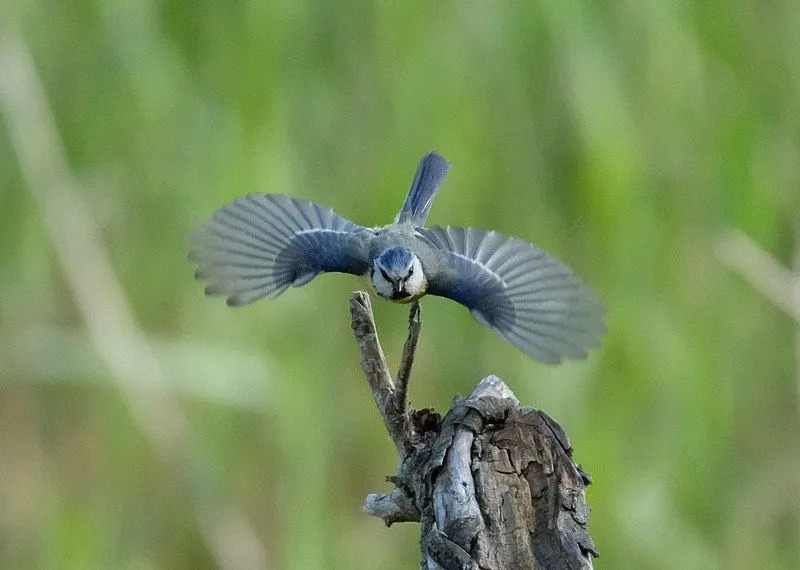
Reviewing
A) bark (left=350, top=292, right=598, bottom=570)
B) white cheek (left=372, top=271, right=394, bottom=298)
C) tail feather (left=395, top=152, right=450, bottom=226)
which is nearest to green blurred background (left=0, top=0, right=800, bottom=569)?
tail feather (left=395, top=152, right=450, bottom=226)

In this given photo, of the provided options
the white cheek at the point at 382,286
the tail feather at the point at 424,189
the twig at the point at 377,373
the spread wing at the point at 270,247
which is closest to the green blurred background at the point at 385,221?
the tail feather at the point at 424,189

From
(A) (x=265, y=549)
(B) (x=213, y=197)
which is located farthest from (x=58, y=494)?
(B) (x=213, y=197)

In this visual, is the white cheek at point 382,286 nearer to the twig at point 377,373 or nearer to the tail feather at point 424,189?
the twig at point 377,373

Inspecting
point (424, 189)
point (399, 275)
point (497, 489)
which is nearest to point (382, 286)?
point (399, 275)

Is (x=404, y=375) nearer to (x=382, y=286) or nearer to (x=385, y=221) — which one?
(x=382, y=286)

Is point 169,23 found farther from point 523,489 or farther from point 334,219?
point 523,489
